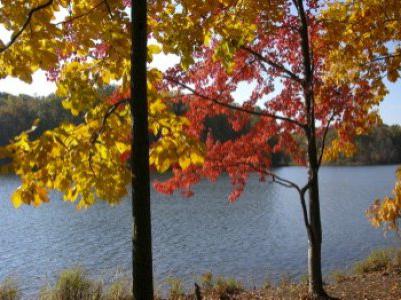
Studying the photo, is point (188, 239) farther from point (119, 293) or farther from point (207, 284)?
point (119, 293)

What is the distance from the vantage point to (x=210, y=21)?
3.89 meters

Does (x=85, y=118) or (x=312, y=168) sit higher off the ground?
(x=85, y=118)

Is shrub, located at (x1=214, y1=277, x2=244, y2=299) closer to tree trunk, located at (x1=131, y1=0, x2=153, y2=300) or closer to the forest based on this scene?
the forest

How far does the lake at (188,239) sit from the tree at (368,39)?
24.3ft

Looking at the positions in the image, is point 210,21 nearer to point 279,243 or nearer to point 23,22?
point 23,22

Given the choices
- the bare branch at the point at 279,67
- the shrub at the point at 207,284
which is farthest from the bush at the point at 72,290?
the bare branch at the point at 279,67

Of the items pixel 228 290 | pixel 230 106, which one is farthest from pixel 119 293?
pixel 230 106

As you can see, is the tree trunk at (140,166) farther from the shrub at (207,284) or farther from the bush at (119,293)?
the shrub at (207,284)

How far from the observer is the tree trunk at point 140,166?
3.21m

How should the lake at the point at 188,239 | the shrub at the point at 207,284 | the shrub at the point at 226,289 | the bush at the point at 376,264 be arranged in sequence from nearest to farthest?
the shrub at the point at 226,289 < the shrub at the point at 207,284 < the bush at the point at 376,264 < the lake at the point at 188,239

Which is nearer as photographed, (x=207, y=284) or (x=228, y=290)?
(x=228, y=290)

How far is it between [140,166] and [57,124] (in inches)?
3400

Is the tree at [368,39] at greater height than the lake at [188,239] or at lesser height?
greater

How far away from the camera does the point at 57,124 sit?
8531cm
